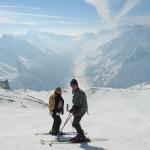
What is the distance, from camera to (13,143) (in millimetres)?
16219

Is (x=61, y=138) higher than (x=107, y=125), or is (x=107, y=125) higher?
(x=107, y=125)

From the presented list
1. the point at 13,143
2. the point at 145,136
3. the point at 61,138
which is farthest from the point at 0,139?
the point at 145,136

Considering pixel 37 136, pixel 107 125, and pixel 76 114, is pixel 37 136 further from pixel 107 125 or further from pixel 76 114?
pixel 107 125

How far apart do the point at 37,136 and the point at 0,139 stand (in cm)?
185

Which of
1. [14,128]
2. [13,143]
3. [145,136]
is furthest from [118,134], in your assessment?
[14,128]

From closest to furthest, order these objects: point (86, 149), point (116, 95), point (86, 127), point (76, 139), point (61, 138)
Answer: point (86, 149) → point (76, 139) → point (61, 138) → point (86, 127) → point (116, 95)

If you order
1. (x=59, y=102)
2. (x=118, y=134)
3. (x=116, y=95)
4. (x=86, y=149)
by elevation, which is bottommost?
(x=86, y=149)

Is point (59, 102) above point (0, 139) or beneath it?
above

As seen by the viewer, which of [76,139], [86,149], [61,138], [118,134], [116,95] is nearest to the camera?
[86,149]

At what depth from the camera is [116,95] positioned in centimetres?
11719

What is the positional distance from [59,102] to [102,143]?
310 centimetres

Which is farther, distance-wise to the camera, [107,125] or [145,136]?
[107,125]

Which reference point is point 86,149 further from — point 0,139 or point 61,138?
point 0,139

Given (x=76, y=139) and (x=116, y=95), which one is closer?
(x=76, y=139)
